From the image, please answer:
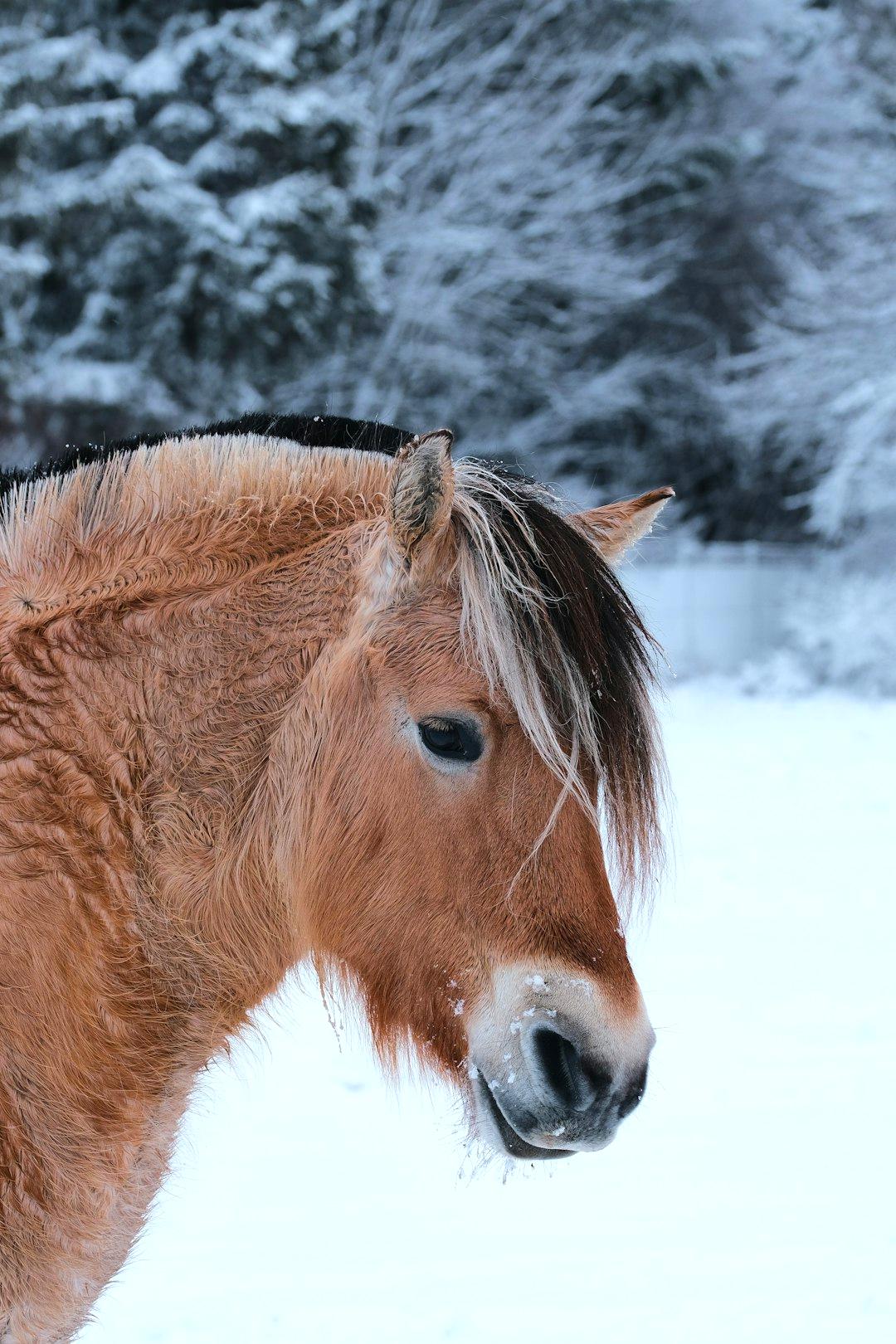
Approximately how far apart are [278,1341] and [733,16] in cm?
2062

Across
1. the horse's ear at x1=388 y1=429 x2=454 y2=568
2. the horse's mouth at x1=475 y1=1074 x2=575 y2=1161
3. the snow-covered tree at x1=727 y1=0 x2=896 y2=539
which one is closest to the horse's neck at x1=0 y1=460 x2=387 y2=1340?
the horse's ear at x1=388 y1=429 x2=454 y2=568

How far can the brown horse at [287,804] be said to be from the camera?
1.81m

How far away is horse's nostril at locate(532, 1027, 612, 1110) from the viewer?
1.78 meters

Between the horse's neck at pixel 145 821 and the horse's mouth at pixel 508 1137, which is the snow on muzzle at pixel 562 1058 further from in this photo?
the horse's neck at pixel 145 821

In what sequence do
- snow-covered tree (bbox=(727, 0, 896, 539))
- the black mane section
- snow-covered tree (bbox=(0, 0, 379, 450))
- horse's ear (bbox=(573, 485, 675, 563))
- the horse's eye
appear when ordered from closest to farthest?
1. the horse's eye
2. the black mane section
3. horse's ear (bbox=(573, 485, 675, 563))
4. snow-covered tree (bbox=(0, 0, 379, 450))
5. snow-covered tree (bbox=(727, 0, 896, 539))

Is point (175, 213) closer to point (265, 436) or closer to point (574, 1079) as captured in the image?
point (265, 436)

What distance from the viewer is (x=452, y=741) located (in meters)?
1.91

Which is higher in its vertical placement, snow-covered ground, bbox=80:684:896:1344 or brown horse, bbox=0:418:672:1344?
brown horse, bbox=0:418:672:1344

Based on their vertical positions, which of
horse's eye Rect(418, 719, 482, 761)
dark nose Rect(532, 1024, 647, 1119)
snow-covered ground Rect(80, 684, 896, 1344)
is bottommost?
snow-covered ground Rect(80, 684, 896, 1344)

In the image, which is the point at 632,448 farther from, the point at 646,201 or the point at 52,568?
the point at 52,568

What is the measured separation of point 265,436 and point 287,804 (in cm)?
71

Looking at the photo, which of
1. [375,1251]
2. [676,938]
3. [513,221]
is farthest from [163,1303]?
[513,221]

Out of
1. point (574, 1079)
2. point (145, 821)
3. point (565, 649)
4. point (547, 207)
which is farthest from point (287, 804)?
point (547, 207)

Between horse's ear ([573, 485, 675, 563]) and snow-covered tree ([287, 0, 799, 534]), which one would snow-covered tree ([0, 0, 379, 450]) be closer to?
snow-covered tree ([287, 0, 799, 534])
